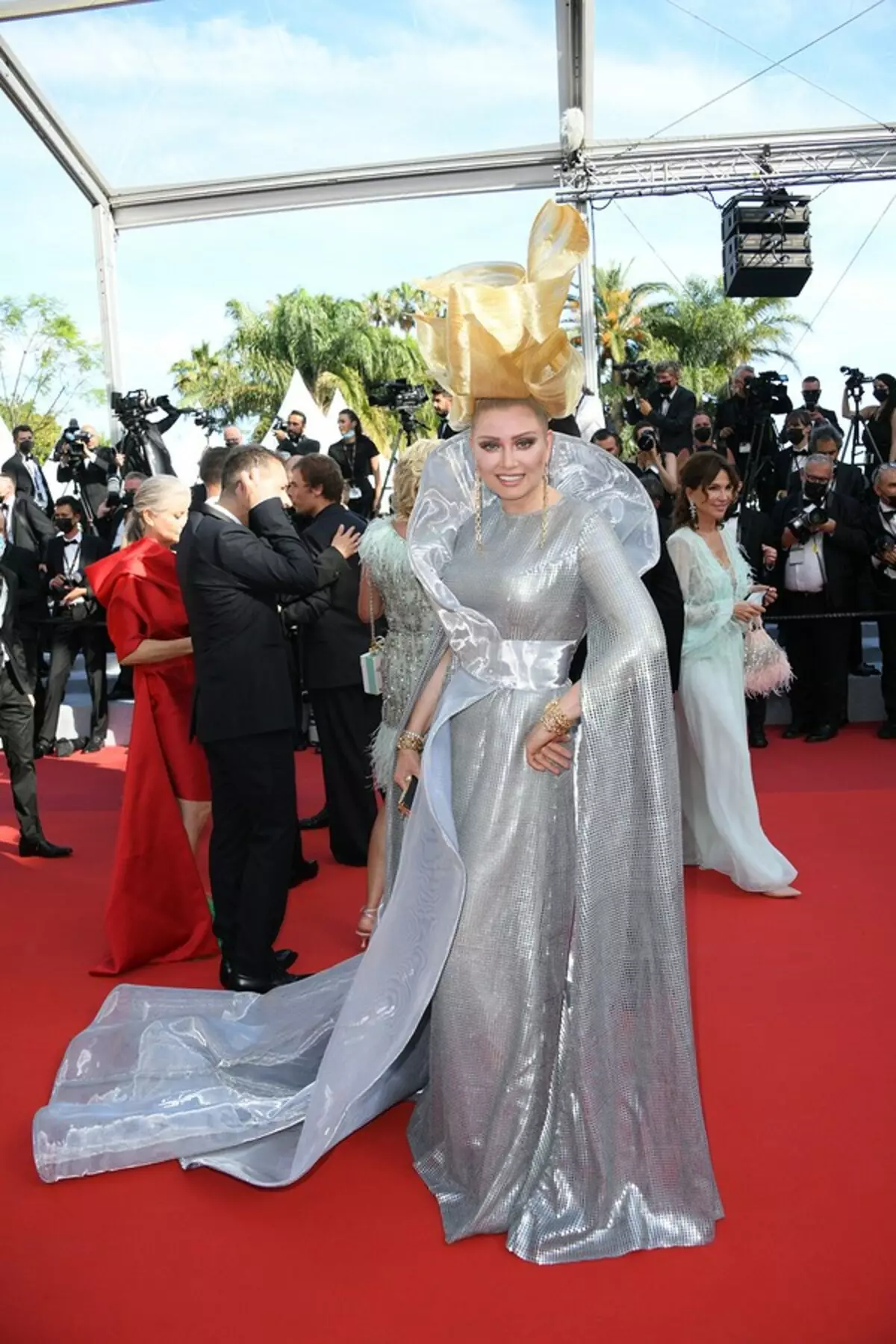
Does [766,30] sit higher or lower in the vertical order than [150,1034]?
higher

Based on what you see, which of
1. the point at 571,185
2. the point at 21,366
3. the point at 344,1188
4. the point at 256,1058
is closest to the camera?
the point at 344,1188

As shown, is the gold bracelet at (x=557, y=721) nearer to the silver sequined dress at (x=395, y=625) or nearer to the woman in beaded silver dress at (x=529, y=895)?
the woman in beaded silver dress at (x=529, y=895)

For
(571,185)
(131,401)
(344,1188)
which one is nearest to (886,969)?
(344,1188)

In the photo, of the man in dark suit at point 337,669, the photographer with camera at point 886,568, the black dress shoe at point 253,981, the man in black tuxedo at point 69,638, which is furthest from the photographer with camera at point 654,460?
the black dress shoe at point 253,981

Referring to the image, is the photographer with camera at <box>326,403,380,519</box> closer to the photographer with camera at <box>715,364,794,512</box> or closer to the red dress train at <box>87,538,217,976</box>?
the photographer with camera at <box>715,364,794,512</box>

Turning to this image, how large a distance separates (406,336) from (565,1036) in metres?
31.8

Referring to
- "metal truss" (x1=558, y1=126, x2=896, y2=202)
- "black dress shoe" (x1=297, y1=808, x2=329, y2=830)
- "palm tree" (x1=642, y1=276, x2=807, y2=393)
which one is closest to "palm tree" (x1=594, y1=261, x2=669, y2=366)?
"palm tree" (x1=642, y1=276, x2=807, y2=393)

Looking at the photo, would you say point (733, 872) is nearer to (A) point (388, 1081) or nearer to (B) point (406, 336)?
(A) point (388, 1081)

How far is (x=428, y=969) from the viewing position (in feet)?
8.89

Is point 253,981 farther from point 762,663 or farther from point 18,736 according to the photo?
point 762,663

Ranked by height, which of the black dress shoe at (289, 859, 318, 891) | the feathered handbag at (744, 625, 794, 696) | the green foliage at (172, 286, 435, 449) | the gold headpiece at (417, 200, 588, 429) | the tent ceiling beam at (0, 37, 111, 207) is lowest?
the black dress shoe at (289, 859, 318, 891)

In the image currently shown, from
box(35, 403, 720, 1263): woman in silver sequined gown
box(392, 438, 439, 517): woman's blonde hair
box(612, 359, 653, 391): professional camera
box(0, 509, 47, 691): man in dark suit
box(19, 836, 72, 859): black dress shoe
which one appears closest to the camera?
box(35, 403, 720, 1263): woman in silver sequined gown

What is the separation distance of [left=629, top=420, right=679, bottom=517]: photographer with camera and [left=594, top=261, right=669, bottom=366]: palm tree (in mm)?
20991

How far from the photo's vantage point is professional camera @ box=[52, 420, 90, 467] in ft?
34.4
